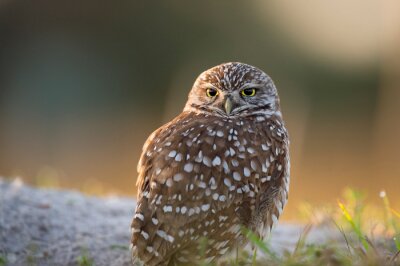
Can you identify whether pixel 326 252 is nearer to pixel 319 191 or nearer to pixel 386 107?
pixel 319 191

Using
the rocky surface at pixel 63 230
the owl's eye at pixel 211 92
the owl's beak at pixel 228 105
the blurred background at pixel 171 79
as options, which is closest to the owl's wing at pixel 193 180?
the owl's beak at pixel 228 105

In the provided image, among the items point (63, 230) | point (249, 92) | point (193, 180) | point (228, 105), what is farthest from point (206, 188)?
point (63, 230)

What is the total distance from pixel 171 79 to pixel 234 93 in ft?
37.6

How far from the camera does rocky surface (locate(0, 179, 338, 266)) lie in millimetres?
4133

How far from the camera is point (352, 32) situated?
12734 mm

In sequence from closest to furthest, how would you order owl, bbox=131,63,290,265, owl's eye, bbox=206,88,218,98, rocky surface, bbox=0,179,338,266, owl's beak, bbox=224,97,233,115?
owl, bbox=131,63,290,265
owl's beak, bbox=224,97,233,115
owl's eye, bbox=206,88,218,98
rocky surface, bbox=0,179,338,266

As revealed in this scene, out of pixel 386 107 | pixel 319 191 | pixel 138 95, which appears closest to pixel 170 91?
pixel 138 95

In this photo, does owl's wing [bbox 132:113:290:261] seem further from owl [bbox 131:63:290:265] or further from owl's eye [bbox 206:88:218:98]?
owl's eye [bbox 206:88:218:98]

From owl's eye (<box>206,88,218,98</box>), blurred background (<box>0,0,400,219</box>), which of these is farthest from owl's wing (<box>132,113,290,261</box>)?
blurred background (<box>0,0,400,219</box>)

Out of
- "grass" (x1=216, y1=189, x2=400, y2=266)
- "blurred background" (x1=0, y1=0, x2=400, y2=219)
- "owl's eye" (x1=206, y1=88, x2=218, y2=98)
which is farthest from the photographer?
"blurred background" (x1=0, y1=0, x2=400, y2=219)

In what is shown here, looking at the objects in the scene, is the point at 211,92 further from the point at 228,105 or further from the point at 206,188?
the point at 206,188

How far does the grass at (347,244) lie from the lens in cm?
310

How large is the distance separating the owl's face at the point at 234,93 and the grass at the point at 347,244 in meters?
0.70

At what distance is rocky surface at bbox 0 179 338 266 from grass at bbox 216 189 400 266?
236 mm
